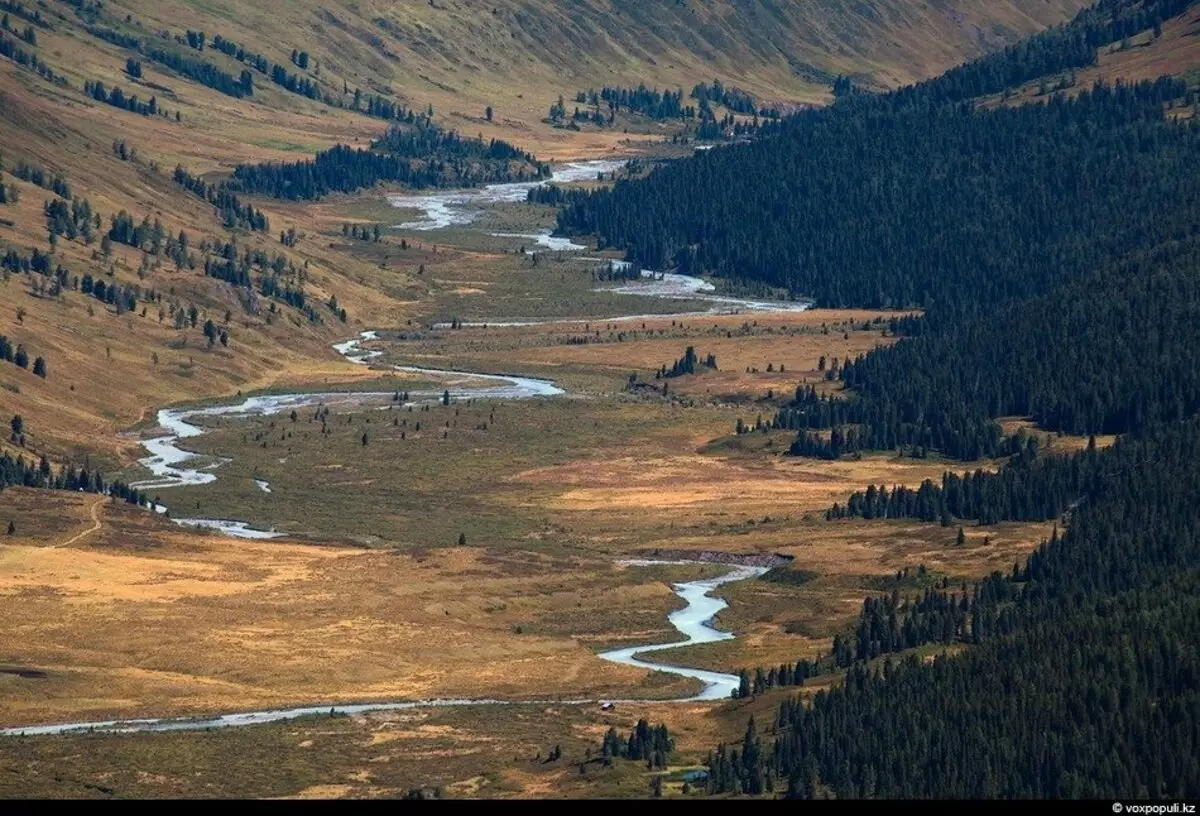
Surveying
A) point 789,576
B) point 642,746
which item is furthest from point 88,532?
point 642,746

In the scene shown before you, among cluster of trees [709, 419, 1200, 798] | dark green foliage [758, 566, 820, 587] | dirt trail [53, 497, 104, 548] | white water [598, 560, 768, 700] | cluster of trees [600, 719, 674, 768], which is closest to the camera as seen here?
cluster of trees [709, 419, 1200, 798]

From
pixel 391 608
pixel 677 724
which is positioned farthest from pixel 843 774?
pixel 391 608

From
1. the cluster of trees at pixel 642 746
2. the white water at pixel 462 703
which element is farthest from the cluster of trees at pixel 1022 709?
the white water at pixel 462 703

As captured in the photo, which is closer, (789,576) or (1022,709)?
(1022,709)

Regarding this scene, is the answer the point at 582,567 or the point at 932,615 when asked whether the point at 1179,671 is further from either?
the point at 582,567

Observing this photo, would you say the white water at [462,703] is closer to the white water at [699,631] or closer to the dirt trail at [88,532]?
the white water at [699,631]

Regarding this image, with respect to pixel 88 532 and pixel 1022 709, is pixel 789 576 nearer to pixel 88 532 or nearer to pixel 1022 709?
pixel 88 532

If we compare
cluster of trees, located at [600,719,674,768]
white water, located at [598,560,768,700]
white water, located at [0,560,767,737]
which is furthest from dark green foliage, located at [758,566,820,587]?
cluster of trees, located at [600,719,674,768]

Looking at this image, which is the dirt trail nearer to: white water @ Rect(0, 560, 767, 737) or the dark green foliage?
white water @ Rect(0, 560, 767, 737)
